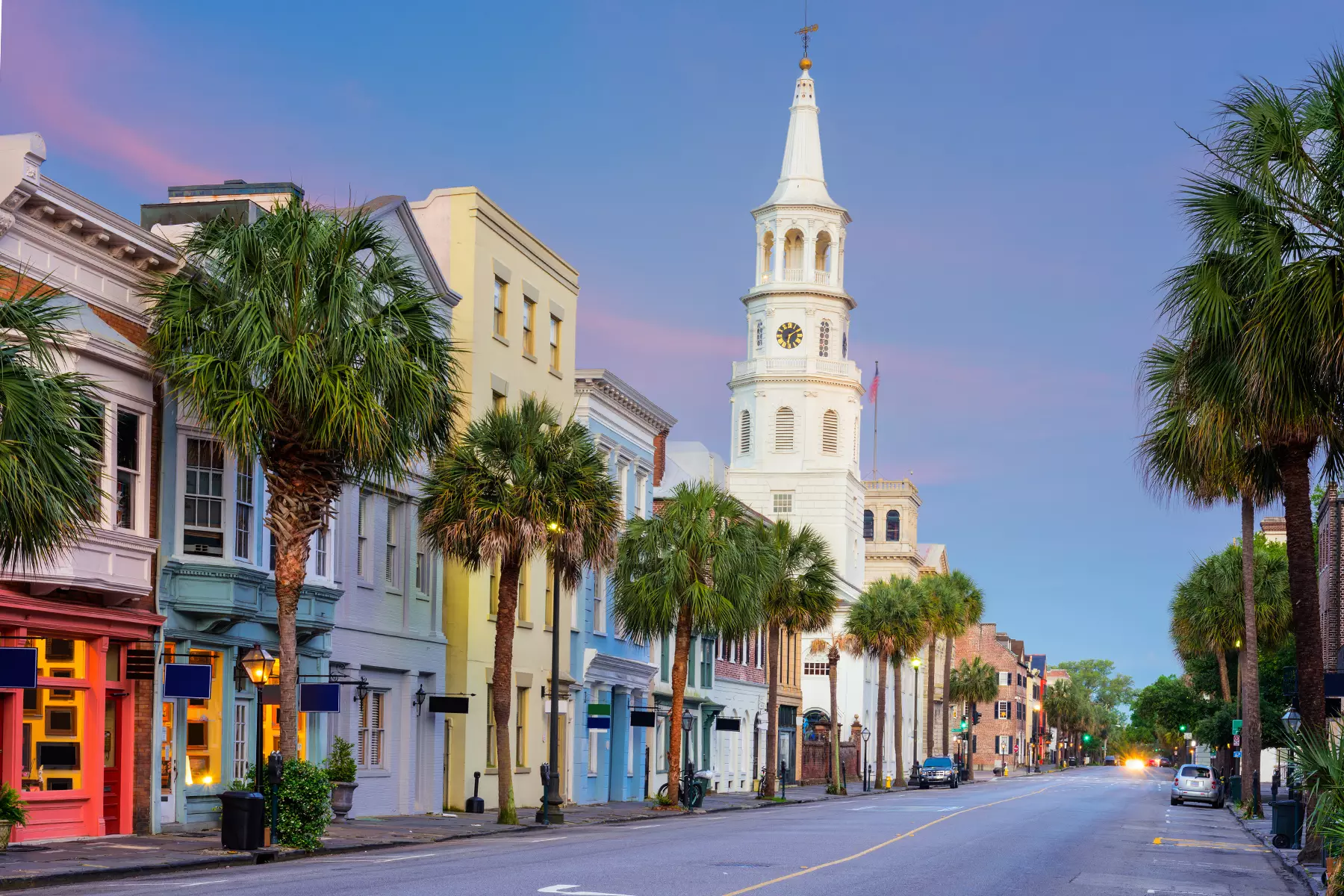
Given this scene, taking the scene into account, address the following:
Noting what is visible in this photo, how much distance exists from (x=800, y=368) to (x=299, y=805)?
7965 cm

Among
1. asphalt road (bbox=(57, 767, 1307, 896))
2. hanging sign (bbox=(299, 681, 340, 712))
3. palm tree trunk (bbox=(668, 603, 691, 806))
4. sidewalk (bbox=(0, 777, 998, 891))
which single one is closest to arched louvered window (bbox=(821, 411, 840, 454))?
palm tree trunk (bbox=(668, 603, 691, 806))

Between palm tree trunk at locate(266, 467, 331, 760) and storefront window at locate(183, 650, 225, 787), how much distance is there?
3464 millimetres

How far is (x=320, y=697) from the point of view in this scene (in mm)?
30469

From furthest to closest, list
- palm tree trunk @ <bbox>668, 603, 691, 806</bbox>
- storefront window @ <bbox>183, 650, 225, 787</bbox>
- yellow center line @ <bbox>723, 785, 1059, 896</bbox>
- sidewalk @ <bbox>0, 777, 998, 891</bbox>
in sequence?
palm tree trunk @ <bbox>668, 603, 691, 806</bbox> → storefront window @ <bbox>183, 650, 225, 787</bbox> → sidewalk @ <bbox>0, 777, 998, 891</bbox> → yellow center line @ <bbox>723, 785, 1059, 896</bbox>

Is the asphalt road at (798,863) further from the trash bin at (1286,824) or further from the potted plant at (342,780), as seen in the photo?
the potted plant at (342,780)

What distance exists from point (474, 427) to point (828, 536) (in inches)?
2872

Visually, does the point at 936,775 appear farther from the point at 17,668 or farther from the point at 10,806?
the point at 10,806

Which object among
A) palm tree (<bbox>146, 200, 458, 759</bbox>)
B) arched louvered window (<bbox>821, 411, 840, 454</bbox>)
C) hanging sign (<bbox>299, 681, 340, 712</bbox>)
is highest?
arched louvered window (<bbox>821, 411, 840, 454</bbox>)

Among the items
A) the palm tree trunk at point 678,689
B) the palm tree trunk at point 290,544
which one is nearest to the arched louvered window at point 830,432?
the palm tree trunk at point 678,689

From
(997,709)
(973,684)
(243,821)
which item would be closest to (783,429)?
(973,684)

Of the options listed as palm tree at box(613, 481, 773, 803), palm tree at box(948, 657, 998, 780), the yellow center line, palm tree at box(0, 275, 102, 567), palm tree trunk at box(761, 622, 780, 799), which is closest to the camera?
palm tree at box(0, 275, 102, 567)

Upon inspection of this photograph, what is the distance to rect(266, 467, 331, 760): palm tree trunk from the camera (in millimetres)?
25797

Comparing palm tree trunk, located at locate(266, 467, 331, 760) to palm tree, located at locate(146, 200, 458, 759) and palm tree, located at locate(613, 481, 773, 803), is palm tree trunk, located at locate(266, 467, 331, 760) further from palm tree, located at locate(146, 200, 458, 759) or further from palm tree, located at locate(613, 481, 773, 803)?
palm tree, located at locate(613, 481, 773, 803)

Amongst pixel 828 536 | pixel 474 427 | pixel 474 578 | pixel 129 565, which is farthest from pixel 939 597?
pixel 129 565
